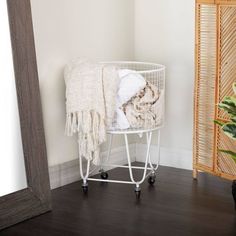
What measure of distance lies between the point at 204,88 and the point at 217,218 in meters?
0.82

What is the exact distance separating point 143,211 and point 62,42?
3.40ft

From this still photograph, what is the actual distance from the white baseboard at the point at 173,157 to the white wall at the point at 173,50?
0.5 inches

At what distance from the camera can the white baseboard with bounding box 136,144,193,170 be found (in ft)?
11.4

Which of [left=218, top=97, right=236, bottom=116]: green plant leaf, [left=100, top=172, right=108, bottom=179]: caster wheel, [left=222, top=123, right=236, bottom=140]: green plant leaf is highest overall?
[left=218, top=97, right=236, bottom=116]: green plant leaf

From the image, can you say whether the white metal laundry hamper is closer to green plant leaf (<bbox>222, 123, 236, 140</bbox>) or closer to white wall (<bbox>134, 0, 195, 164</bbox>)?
white wall (<bbox>134, 0, 195, 164</bbox>)

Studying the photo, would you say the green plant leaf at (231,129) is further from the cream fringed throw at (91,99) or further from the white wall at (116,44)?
the white wall at (116,44)

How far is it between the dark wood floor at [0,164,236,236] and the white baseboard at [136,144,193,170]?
20 centimetres

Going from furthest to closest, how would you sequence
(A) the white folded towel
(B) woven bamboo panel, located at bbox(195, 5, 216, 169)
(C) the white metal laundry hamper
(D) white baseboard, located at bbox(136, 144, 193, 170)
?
(D) white baseboard, located at bbox(136, 144, 193, 170), (B) woven bamboo panel, located at bbox(195, 5, 216, 169), (C) the white metal laundry hamper, (A) the white folded towel

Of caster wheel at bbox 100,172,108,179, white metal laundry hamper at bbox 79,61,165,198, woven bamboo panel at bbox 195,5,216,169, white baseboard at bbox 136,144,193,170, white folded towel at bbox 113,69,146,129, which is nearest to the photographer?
white folded towel at bbox 113,69,146,129

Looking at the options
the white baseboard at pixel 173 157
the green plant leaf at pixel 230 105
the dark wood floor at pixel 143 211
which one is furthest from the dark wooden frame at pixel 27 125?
the white baseboard at pixel 173 157

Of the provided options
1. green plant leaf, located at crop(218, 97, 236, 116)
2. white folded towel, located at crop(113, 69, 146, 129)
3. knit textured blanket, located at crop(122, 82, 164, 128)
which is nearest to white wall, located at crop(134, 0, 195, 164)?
knit textured blanket, located at crop(122, 82, 164, 128)

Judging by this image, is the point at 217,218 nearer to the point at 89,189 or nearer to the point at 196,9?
the point at 89,189

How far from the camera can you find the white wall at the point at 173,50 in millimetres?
3371

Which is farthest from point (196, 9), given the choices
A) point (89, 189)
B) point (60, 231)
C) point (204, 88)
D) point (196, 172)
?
point (60, 231)
